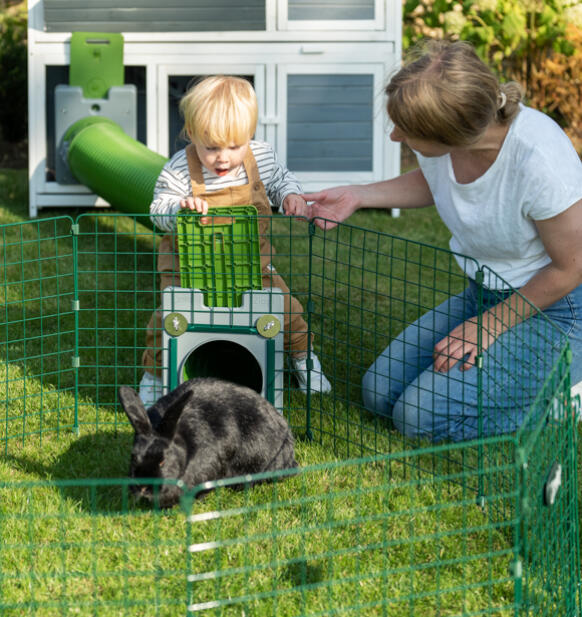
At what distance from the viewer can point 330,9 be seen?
627 centimetres

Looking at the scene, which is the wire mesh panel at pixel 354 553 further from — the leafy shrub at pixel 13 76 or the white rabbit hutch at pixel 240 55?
the leafy shrub at pixel 13 76

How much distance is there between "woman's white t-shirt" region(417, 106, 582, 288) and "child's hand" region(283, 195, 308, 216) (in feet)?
1.71

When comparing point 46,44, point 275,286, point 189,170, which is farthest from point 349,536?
point 46,44

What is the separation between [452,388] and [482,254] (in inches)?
19.8

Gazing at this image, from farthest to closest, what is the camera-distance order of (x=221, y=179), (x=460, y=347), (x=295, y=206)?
(x=221, y=179)
(x=295, y=206)
(x=460, y=347)

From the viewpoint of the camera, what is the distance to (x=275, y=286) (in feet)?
11.6

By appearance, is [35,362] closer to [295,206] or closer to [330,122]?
[295,206]

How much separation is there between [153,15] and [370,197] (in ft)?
10.9

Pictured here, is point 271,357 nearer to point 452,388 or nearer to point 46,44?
point 452,388

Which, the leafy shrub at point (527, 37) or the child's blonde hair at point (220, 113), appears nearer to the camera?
the child's blonde hair at point (220, 113)

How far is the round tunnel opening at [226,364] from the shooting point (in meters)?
3.51

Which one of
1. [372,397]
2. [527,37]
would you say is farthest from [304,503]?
[527,37]

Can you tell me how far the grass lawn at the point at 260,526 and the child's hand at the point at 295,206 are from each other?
1.39 feet

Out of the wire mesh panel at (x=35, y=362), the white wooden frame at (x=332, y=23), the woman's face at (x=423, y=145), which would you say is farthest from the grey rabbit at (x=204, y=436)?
the white wooden frame at (x=332, y=23)
